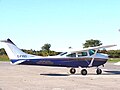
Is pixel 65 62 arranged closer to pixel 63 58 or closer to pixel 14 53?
pixel 63 58

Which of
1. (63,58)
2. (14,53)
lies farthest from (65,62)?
(14,53)

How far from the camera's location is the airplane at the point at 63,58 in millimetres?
21531

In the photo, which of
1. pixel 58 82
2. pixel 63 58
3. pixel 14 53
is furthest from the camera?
pixel 63 58

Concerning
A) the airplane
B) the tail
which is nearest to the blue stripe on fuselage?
the airplane

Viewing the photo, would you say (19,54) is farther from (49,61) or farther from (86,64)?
(86,64)

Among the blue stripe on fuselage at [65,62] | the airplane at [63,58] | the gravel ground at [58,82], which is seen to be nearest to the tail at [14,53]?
the airplane at [63,58]

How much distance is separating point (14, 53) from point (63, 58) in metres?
3.52

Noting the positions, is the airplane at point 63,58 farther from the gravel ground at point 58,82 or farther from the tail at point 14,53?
the gravel ground at point 58,82

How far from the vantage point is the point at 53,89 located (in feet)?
40.8

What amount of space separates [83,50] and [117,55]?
5162 cm

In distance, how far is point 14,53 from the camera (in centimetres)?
2186

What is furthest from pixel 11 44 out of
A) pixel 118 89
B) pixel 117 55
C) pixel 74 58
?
pixel 117 55

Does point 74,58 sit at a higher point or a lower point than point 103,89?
higher

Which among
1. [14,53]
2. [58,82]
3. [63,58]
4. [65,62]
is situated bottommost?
[58,82]
